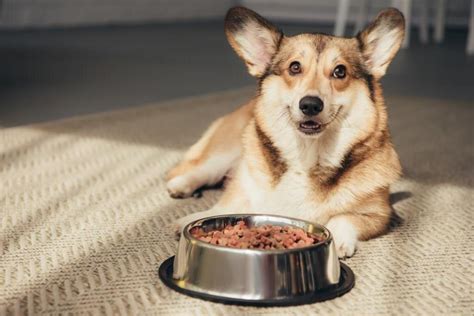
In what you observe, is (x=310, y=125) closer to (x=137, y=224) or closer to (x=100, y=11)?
(x=137, y=224)

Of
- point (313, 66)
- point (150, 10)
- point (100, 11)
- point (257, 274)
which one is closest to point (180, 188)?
point (313, 66)

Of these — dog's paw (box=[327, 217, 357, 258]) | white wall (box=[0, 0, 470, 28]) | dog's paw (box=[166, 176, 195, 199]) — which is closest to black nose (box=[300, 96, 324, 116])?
dog's paw (box=[327, 217, 357, 258])

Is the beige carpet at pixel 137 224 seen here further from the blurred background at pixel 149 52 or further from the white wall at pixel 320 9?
the white wall at pixel 320 9

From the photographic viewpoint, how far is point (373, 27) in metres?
1.75

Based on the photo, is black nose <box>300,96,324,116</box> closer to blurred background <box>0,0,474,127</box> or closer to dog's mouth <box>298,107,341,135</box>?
dog's mouth <box>298,107,341,135</box>

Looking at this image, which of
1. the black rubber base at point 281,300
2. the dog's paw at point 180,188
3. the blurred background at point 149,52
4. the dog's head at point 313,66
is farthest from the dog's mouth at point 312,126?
the blurred background at point 149,52

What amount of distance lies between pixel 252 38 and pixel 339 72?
0.27 metres

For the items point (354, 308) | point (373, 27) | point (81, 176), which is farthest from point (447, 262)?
point (81, 176)

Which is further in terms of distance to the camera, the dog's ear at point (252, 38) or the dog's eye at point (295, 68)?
the dog's ear at point (252, 38)

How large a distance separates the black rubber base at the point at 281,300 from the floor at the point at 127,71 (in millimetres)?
1706

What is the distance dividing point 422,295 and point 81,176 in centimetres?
119

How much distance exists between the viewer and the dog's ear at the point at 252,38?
1.78 m

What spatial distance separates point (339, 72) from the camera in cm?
165

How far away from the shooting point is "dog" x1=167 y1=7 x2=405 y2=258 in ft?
5.37
